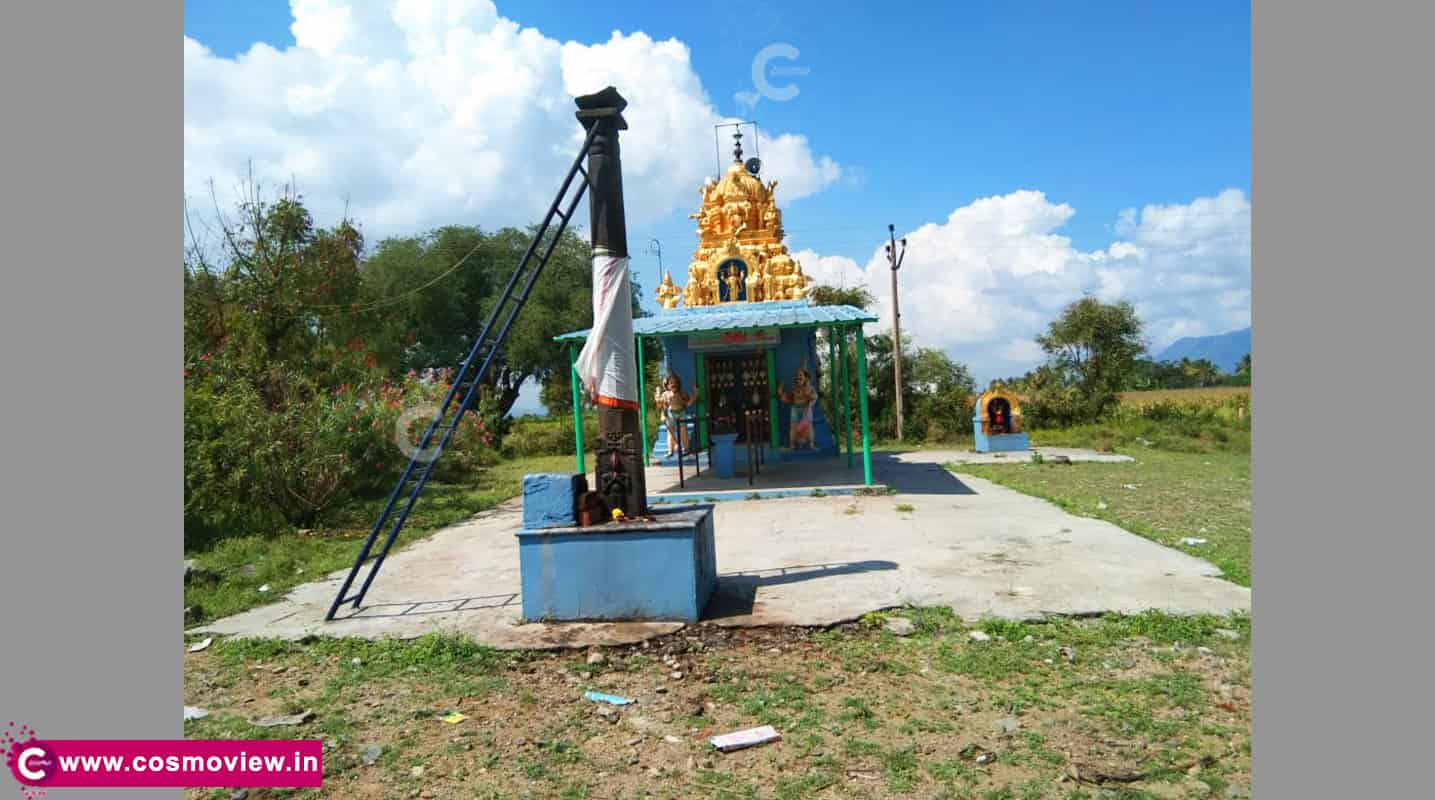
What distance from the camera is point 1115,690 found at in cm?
383

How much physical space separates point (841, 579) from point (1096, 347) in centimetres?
2192

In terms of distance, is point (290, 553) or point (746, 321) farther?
point (746, 321)

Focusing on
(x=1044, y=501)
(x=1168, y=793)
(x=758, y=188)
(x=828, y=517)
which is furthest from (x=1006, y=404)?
(x=1168, y=793)

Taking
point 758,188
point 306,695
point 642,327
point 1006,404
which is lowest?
point 306,695

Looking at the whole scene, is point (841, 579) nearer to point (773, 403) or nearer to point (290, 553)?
point (290, 553)

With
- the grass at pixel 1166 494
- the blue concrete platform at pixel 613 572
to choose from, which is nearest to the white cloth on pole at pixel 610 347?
the blue concrete platform at pixel 613 572

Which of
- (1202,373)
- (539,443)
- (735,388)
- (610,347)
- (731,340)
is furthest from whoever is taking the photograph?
(1202,373)

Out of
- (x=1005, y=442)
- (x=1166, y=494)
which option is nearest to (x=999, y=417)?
(x=1005, y=442)

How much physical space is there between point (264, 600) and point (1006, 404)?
1646 centimetres

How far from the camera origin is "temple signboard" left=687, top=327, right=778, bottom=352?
14.9 metres

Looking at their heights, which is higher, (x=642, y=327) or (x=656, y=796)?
(x=642, y=327)

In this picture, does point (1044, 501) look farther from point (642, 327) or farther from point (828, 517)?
point (642, 327)

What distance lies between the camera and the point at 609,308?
229 inches

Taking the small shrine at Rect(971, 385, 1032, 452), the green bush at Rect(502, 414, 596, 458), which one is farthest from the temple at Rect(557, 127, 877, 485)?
the green bush at Rect(502, 414, 596, 458)
